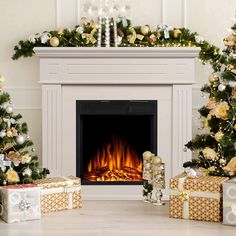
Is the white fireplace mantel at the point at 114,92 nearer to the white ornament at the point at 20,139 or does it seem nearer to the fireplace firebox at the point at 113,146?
the fireplace firebox at the point at 113,146

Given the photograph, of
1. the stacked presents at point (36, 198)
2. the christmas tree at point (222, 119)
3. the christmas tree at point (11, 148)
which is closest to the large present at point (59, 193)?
the stacked presents at point (36, 198)

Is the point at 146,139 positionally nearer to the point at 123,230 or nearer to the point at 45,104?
the point at 45,104

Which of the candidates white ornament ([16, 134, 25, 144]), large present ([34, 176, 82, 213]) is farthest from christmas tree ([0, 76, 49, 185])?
large present ([34, 176, 82, 213])

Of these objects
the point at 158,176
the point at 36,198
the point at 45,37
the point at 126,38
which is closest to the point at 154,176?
the point at 158,176

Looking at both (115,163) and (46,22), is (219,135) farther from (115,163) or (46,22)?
(46,22)

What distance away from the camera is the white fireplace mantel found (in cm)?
541

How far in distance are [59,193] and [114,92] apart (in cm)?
127

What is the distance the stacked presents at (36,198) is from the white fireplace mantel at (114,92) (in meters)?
0.79

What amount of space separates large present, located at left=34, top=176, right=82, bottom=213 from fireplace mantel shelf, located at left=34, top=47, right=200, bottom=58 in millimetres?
1247

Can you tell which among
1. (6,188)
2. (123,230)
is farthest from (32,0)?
(123,230)

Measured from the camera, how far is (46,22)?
220 inches

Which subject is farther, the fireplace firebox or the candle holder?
the fireplace firebox

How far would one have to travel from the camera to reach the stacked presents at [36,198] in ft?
13.8

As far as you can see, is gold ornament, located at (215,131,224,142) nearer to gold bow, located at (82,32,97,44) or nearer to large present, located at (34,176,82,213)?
large present, located at (34,176,82,213)
